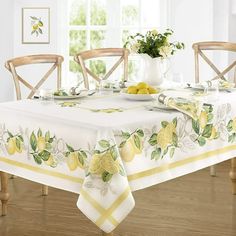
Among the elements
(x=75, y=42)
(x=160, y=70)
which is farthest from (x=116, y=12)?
(x=160, y=70)

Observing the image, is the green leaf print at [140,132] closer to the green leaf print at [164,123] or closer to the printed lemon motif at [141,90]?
the green leaf print at [164,123]

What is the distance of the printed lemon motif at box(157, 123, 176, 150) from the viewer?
263cm

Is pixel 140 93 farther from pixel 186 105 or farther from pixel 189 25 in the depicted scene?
pixel 189 25

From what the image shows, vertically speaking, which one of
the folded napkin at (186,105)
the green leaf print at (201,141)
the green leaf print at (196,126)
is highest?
the folded napkin at (186,105)

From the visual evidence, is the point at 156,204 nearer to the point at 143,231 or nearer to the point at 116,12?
the point at 143,231

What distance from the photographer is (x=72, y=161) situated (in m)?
2.50

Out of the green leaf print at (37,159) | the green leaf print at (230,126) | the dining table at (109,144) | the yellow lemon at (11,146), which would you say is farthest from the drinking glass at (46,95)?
the green leaf print at (230,126)

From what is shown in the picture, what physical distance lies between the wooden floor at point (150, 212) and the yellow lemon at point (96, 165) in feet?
2.91

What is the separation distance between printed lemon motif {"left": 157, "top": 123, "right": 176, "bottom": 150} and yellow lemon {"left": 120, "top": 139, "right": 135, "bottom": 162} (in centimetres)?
20

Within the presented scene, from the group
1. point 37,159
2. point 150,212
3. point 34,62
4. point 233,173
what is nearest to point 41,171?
point 37,159

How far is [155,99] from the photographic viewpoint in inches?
121

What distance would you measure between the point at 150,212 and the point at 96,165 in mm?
1244

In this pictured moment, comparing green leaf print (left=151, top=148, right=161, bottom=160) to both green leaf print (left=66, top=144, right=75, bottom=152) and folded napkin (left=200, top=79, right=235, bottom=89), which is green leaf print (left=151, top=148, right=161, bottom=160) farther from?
folded napkin (left=200, top=79, right=235, bottom=89)

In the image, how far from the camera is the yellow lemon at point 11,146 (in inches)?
112
